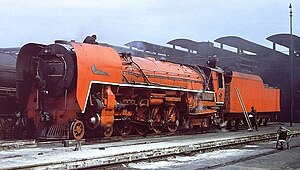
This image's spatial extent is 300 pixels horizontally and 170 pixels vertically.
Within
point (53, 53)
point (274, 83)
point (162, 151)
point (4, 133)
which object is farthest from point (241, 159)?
point (274, 83)

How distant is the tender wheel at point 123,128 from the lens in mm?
15062

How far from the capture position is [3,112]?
14.2 meters

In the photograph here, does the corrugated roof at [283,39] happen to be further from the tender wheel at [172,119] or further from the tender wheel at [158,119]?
the tender wheel at [158,119]

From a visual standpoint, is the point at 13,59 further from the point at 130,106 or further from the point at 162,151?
the point at 162,151

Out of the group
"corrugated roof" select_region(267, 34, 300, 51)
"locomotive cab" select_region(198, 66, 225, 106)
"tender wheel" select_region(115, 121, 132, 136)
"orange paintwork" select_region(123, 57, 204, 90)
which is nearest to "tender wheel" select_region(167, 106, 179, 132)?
"orange paintwork" select_region(123, 57, 204, 90)

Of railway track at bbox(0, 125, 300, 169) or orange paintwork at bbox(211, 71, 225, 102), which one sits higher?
orange paintwork at bbox(211, 71, 225, 102)

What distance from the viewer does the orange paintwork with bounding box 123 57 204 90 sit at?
1501cm

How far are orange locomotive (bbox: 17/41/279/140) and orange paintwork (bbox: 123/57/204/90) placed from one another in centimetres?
4

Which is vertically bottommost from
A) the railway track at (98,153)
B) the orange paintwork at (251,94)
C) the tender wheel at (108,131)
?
the railway track at (98,153)

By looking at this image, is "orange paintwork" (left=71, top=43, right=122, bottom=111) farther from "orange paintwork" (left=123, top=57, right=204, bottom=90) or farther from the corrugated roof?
the corrugated roof

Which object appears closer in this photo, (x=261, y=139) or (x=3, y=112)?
(x=3, y=112)

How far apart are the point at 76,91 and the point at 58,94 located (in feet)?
2.77

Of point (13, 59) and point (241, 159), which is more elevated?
point (13, 59)

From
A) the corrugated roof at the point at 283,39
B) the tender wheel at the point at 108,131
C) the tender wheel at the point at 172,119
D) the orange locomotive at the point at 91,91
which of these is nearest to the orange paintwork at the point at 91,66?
the orange locomotive at the point at 91,91
